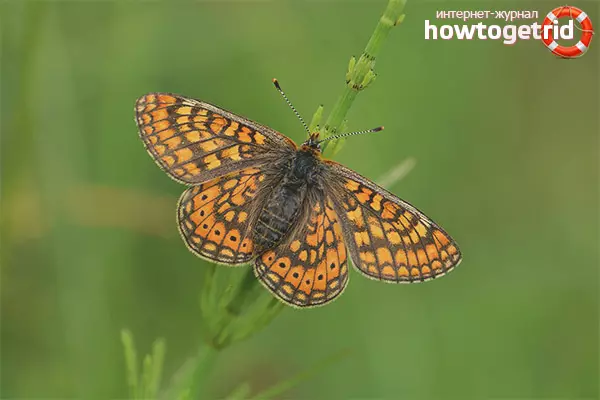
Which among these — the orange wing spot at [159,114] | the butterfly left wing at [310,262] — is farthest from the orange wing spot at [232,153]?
the butterfly left wing at [310,262]

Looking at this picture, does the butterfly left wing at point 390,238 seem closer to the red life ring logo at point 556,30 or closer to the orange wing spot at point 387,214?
the orange wing spot at point 387,214

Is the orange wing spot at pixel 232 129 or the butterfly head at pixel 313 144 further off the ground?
the orange wing spot at pixel 232 129

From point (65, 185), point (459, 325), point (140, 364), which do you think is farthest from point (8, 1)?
point (459, 325)

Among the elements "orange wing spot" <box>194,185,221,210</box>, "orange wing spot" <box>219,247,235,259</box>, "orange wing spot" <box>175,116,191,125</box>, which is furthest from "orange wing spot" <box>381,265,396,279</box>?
"orange wing spot" <box>175,116,191,125</box>

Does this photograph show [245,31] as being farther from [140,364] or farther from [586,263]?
[586,263]

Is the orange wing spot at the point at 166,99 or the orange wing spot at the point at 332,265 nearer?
the orange wing spot at the point at 332,265
